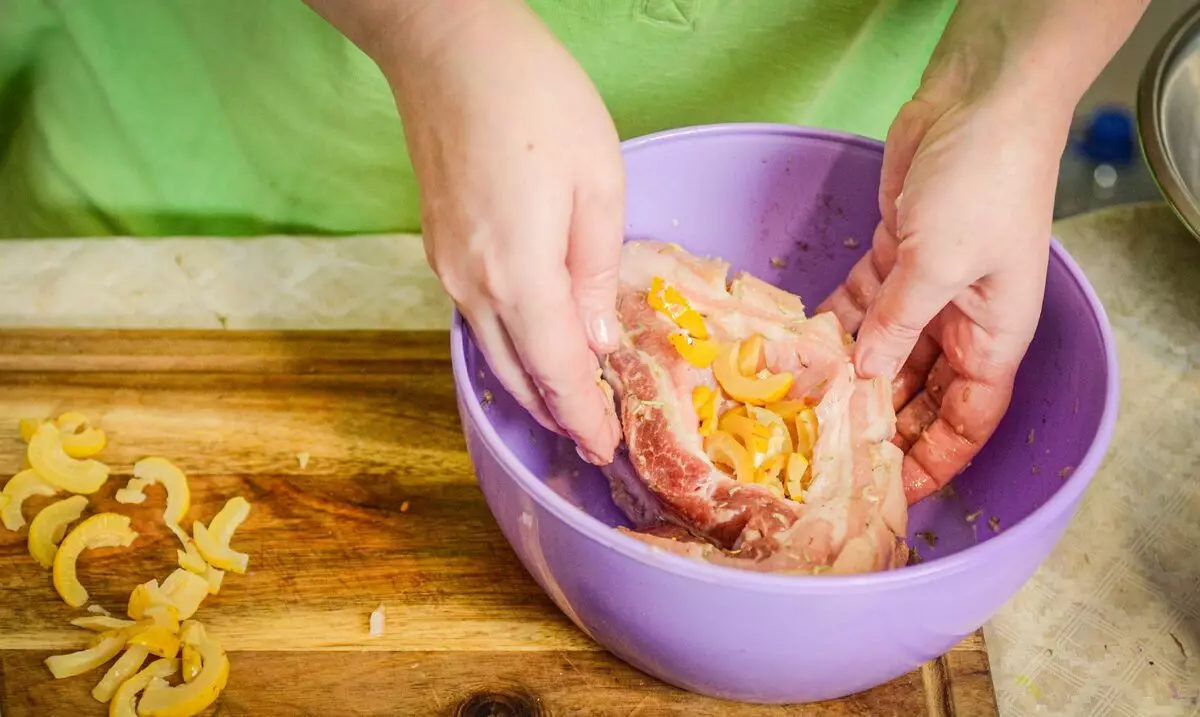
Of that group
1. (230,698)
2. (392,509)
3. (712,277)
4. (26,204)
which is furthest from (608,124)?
(26,204)

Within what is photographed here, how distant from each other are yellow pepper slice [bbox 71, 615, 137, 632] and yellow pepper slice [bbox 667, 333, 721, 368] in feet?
2.11

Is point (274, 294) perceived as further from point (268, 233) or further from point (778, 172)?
point (778, 172)

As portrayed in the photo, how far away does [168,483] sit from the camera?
3.90ft

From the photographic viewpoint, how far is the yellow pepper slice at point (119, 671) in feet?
3.34

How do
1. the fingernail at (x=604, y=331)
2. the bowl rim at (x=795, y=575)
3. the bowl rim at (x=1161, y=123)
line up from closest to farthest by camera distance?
the bowl rim at (x=795, y=575) → the fingernail at (x=604, y=331) → the bowl rim at (x=1161, y=123)

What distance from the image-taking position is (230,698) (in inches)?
40.1

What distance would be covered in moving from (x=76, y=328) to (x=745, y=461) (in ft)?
3.02

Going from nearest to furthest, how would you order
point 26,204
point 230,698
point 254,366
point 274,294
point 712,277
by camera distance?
1. point 230,698
2. point 712,277
3. point 254,366
4. point 274,294
5. point 26,204

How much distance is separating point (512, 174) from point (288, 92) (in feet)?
2.43

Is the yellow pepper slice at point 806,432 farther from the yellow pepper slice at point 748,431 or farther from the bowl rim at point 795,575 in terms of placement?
the bowl rim at point 795,575

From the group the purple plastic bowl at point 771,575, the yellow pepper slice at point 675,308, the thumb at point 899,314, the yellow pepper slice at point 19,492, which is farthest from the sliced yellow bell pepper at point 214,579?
the thumb at point 899,314

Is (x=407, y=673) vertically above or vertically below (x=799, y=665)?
below

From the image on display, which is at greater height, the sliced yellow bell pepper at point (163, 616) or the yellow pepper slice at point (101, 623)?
the sliced yellow bell pepper at point (163, 616)

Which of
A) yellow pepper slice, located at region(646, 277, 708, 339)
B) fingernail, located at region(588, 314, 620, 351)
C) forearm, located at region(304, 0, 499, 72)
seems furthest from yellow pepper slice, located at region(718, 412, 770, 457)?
forearm, located at region(304, 0, 499, 72)
